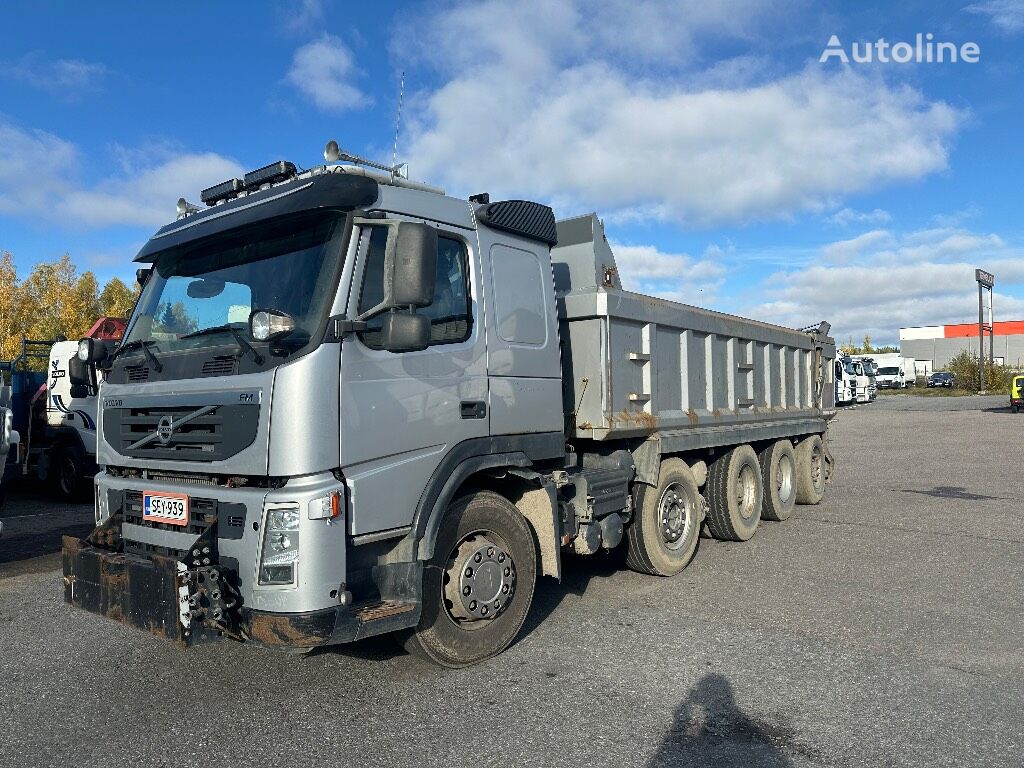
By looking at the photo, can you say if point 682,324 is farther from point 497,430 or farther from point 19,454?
point 19,454

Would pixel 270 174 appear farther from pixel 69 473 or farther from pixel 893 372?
pixel 893 372

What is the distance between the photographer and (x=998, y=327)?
84.2 meters

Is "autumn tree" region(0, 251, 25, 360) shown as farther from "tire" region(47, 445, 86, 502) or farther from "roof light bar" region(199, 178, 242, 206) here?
"roof light bar" region(199, 178, 242, 206)

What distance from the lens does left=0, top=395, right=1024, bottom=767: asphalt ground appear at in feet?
12.1

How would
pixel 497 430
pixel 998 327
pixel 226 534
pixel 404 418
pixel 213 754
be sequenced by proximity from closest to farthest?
pixel 213 754
pixel 226 534
pixel 404 418
pixel 497 430
pixel 998 327

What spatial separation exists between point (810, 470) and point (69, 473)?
440 inches

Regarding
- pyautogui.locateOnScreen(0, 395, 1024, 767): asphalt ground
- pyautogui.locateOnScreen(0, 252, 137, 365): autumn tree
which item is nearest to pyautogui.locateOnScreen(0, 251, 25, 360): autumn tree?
pyautogui.locateOnScreen(0, 252, 137, 365): autumn tree

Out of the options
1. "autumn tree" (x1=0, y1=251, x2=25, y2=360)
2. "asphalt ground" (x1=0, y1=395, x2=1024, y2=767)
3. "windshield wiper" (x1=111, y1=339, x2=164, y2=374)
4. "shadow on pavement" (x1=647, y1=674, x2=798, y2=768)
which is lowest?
"shadow on pavement" (x1=647, y1=674, x2=798, y2=768)

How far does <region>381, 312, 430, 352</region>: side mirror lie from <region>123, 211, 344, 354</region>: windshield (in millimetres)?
330

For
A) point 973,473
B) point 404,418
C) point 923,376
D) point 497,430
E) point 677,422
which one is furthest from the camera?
point 923,376

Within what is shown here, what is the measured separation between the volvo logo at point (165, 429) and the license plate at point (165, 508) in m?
0.31

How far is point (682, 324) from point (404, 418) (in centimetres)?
367

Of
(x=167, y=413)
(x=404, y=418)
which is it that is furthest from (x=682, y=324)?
(x=167, y=413)

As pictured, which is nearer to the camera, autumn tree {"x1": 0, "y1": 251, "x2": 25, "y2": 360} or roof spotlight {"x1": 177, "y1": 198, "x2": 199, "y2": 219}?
roof spotlight {"x1": 177, "y1": 198, "x2": 199, "y2": 219}
